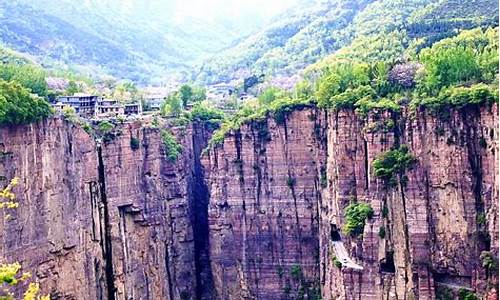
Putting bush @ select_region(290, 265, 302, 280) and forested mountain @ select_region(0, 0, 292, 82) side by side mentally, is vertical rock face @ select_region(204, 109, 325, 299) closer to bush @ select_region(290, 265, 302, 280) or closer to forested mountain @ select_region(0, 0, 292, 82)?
bush @ select_region(290, 265, 302, 280)

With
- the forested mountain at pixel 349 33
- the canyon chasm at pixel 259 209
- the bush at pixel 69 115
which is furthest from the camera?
the forested mountain at pixel 349 33

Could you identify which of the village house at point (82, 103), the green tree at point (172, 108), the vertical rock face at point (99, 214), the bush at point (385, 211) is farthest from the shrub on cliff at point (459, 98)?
the village house at point (82, 103)

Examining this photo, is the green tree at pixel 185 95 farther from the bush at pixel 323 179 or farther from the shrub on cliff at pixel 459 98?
the shrub on cliff at pixel 459 98

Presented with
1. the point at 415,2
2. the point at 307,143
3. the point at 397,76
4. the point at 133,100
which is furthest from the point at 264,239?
the point at 415,2

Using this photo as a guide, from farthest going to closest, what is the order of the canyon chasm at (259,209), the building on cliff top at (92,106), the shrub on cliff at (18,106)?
the building on cliff top at (92,106) → the shrub on cliff at (18,106) → the canyon chasm at (259,209)

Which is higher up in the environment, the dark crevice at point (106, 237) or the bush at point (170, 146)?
the bush at point (170, 146)

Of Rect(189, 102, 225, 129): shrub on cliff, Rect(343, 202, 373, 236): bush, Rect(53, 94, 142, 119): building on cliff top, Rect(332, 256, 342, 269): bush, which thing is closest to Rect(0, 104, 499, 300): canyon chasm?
Rect(332, 256, 342, 269): bush

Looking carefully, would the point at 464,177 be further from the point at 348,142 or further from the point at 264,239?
the point at 264,239
